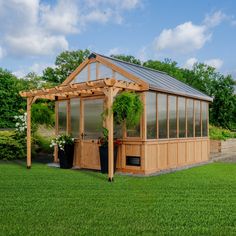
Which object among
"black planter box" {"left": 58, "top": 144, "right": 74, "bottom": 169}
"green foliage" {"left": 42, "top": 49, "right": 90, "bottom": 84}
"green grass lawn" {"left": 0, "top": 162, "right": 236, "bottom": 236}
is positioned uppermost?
"green foliage" {"left": 42, "top": 49, "right": 90, "bottom": 84}

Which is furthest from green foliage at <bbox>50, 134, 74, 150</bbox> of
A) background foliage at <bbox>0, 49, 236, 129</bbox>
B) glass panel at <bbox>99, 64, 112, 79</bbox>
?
background foliage at <bbox>0, 49, 236, 129</bbox>

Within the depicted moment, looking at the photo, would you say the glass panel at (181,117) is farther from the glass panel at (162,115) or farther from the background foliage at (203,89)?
the background foliage at (203,89)

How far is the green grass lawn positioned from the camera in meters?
4.64

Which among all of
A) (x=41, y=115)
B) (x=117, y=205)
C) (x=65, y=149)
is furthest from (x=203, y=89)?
(x=117, y=205)

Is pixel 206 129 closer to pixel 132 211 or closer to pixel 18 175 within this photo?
pixel 18 175

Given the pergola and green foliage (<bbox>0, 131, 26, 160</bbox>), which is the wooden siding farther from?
green foliage (<bbox>0, 131, 26, 160</bbox>)

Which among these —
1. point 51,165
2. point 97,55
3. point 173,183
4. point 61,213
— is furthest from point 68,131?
point 61,213

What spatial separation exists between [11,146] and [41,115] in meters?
1.76

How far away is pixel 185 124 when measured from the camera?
463 inches

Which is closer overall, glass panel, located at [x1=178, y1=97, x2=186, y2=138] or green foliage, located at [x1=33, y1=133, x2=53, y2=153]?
glass panel, located at [x1=178, y1=97, x2=186, y2=138]

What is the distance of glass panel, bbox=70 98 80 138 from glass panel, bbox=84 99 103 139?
419 mm

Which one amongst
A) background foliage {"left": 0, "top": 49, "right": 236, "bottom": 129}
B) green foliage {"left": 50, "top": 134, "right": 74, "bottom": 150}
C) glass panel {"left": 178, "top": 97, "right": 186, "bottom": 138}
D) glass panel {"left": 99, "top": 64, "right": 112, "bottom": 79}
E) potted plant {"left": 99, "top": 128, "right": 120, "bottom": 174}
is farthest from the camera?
background foliage {"left": 0, "top": 49, "right": 236, "bottom": 129}

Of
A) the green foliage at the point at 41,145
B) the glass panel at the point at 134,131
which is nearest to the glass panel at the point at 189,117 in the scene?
the glass panel at the point at 134,131

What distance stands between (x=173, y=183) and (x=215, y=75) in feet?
78.7
